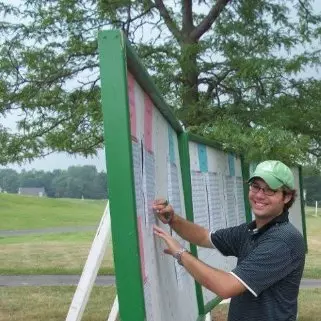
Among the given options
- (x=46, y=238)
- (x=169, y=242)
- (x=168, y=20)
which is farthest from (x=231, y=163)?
(x=46, y=238)

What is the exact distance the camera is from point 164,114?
3.80 meters

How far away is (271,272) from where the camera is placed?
9.46ft

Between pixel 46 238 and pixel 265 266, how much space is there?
24.3 meters

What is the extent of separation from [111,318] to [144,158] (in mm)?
3319

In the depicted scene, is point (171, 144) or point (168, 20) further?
point (168, 20)

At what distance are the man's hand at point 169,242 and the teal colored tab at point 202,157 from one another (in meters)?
2.28

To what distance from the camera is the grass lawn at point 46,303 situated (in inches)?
343

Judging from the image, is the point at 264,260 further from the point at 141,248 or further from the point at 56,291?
the point at 56,291

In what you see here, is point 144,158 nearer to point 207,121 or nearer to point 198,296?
point 198,296

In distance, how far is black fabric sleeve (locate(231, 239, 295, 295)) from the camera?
2857mm

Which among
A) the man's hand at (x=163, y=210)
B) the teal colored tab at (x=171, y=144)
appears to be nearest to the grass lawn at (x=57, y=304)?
the teal colored tab at (x=171, y=144)

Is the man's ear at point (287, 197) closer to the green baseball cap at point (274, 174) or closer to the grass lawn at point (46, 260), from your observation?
the green baseball cap at point (274, 174)

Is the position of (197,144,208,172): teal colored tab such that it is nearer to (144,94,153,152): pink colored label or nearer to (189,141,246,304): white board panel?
(189,141,246,304): white board panel


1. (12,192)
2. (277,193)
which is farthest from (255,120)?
(12,192)
